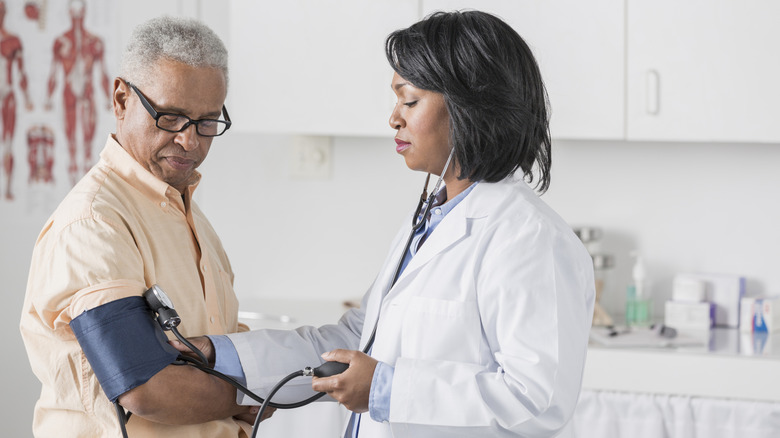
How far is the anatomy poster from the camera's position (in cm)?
255

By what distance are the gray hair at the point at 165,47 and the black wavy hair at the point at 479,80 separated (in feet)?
0.94

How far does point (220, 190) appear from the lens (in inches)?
113

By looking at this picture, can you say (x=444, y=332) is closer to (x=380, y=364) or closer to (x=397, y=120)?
(x=380, y=364)


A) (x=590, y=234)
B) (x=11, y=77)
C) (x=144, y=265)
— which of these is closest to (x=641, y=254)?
(x=590, y=234)

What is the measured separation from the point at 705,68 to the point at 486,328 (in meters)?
1.39

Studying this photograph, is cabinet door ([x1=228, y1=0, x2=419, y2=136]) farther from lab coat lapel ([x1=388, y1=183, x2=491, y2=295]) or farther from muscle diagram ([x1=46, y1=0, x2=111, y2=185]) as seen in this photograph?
lab coat lapel ([x1=388, y1=183, x2=491, y2=295])

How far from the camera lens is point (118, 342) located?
1.04 meters

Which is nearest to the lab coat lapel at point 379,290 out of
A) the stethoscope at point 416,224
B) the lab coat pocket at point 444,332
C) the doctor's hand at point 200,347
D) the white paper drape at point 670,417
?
the stethoscope at point 416,224

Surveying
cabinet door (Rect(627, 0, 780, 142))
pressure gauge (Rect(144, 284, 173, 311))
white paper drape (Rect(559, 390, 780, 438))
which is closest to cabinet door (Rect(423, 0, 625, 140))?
cabinet door (Rect(627, 0, 780, 142))

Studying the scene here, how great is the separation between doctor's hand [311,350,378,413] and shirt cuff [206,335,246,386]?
17 centimetres

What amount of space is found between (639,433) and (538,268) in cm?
116

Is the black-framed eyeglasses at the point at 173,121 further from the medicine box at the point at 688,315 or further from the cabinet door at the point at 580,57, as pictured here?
the medicine box at the point at 688,315

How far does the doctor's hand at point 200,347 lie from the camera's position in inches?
45.8

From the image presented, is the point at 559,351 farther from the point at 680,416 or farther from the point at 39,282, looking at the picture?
the point at 680,416
